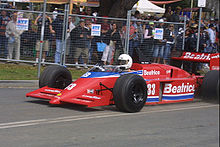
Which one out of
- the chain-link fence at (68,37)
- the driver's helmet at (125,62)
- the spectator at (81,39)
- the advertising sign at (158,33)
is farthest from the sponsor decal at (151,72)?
the advertising sign at (158,33)

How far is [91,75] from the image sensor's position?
700cm

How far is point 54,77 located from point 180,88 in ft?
8.35

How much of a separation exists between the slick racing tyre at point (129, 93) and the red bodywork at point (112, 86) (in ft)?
0.96

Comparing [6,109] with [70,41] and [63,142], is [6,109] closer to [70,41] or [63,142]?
[63,142]

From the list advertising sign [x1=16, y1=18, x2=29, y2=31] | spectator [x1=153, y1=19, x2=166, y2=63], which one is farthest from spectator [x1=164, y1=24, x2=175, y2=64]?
advertising sign [x1=16, y1=18, x2=29, y2=31]

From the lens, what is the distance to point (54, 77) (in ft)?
24.9

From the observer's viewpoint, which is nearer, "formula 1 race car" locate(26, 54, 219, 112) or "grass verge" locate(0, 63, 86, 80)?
"formula 1 race car" locate(26, 54, 219, 112)

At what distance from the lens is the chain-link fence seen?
41.0ft

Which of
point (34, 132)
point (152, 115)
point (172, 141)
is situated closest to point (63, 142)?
point (34, 132)

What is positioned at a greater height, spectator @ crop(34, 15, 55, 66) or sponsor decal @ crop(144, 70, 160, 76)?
spectator @ crop(34, 15, 55, 66)

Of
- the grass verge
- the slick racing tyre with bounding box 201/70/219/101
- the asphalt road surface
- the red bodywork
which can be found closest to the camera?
the slick racing tyre with bounding box 201/70/219/101

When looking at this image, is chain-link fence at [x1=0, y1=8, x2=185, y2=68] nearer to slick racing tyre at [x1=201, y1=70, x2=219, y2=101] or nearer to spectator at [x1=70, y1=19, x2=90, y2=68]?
spectator at [x1=70, y1=19, x2=90, y2=68]

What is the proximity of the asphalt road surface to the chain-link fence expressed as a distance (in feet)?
17.8

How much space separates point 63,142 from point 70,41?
350 inches
